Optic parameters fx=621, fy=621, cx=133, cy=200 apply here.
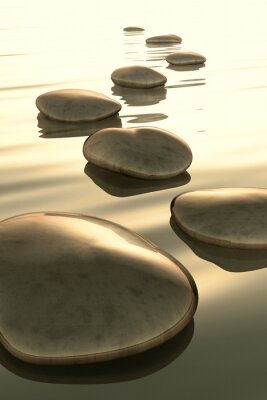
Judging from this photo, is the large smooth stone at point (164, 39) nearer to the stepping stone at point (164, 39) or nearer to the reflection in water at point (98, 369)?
the stepping stone at point (164, 39)

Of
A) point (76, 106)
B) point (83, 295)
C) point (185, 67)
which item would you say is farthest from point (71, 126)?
point (185, 67)

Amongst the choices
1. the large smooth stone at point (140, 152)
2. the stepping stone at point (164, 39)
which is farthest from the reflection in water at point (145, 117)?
the stepping stone at point (164, 39)

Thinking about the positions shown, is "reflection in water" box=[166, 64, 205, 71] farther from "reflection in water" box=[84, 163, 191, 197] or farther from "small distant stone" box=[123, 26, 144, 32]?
"small distant stone" box=[123, 26, 144, 32]

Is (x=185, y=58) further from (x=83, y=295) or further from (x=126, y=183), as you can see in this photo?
(x=83, y=295)

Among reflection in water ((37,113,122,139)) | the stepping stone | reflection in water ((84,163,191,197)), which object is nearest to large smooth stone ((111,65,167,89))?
reflection in water ((37,113,122,139))

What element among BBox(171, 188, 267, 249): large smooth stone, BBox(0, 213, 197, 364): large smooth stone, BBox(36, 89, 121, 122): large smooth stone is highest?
BBox(0, 213, 197, 364): large smooth stone

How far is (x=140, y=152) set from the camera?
92.8 inches

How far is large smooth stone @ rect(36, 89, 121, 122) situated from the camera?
325 centimetres

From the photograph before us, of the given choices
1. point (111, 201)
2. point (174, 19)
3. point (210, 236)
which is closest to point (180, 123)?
point (111, 201)

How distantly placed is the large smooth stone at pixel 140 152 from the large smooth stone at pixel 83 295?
0.81 meters

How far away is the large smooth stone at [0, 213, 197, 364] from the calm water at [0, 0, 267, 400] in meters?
0.04

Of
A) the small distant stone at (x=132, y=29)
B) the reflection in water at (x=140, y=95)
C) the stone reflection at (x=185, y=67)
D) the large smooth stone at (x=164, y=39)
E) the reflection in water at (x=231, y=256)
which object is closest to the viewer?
the reflection in water at (x=231, y=256)

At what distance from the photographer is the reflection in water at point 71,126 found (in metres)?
3.05

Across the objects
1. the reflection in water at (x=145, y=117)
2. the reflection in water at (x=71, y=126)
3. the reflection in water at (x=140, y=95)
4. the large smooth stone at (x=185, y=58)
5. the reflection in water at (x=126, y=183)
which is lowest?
the large smooth stone at (x=185, y=58)
